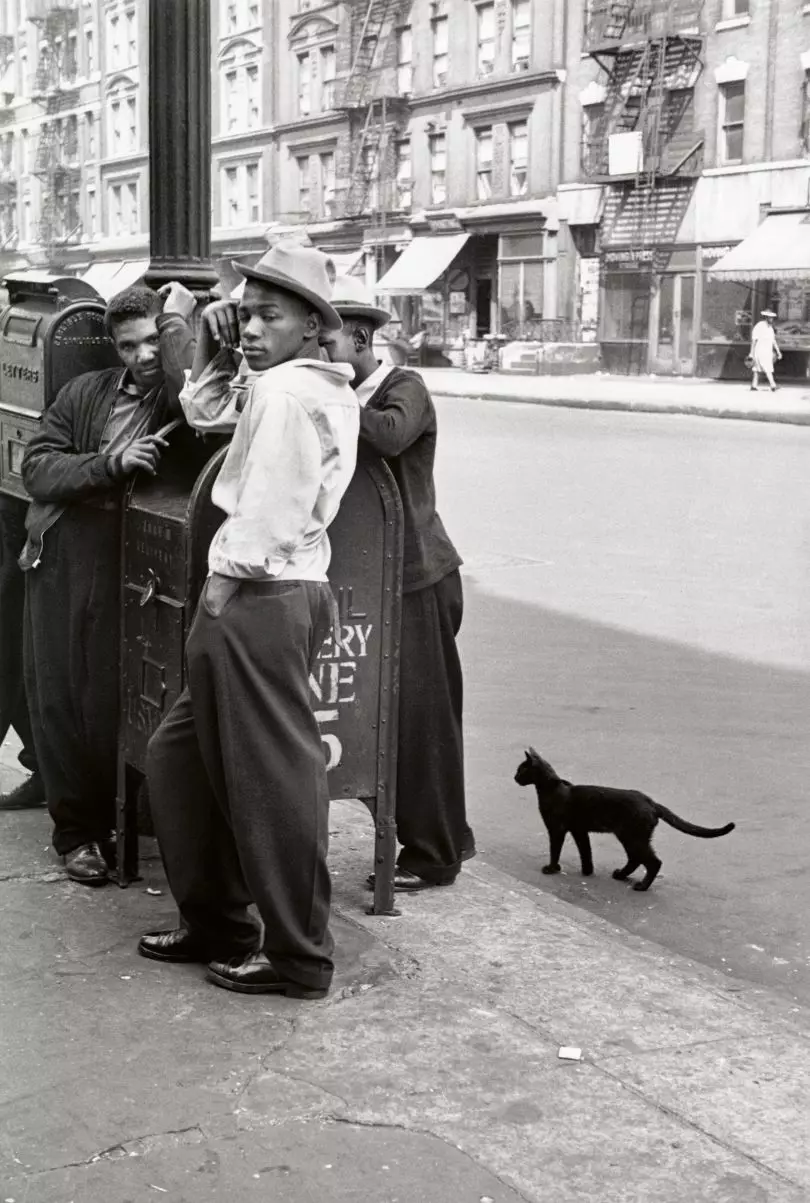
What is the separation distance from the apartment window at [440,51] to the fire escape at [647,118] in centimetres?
709

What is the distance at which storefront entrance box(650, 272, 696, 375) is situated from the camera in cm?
3931

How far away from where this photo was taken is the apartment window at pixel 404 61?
49.5 meters

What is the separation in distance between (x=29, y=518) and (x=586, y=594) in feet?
19.5

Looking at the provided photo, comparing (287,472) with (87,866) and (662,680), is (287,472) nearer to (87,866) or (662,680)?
(87,866)

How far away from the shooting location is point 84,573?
5.04 metres

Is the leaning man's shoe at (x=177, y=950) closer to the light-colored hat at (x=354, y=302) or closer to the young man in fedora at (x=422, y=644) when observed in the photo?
the young man in fedora at (x=422, y=644)

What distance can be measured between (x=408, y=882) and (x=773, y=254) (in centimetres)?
3301

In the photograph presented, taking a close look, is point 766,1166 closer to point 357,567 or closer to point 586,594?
point 357,567

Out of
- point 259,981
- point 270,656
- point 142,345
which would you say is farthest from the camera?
point 142,345

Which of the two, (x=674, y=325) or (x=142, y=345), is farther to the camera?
(x=674, y=325)

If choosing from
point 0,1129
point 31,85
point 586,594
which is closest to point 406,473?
point 0,1129

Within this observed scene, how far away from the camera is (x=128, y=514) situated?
4852 mm

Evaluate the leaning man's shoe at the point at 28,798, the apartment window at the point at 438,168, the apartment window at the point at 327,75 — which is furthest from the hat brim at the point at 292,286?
the apartment window at the point at 327,75

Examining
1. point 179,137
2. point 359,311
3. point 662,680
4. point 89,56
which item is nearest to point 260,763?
point 359,311
